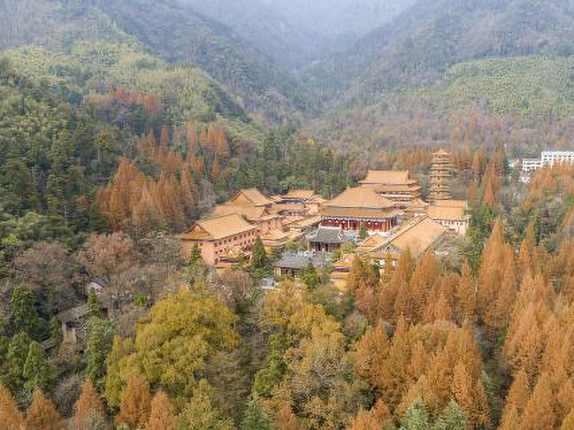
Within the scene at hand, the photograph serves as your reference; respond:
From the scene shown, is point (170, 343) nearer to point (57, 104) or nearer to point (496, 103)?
point (57, 104)

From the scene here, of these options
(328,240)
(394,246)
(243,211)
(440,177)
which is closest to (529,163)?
(440,177)

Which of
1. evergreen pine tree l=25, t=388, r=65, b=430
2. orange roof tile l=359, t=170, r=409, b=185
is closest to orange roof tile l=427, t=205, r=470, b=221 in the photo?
orange roof tile l=359, t=170, r=409, b=185

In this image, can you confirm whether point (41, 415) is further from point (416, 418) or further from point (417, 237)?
point (417, 237)

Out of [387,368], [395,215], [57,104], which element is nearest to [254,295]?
[387,368]

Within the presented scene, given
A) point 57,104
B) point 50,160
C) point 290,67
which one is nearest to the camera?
point 50,160

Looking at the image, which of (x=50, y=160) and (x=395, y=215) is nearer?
(x=50, y=160)

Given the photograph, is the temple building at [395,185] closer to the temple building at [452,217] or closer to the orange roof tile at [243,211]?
the temple building at [452,217]
